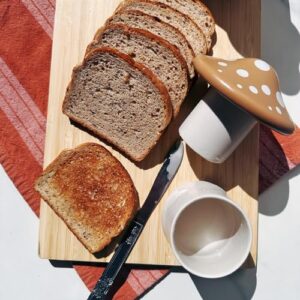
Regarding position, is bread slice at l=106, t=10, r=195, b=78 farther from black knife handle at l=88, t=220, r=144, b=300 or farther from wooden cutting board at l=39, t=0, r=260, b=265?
black knife handle at l=88, t=220, r=144, b=300

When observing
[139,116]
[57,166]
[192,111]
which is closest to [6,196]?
[57,166]

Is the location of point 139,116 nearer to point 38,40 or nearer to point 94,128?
point 94,128

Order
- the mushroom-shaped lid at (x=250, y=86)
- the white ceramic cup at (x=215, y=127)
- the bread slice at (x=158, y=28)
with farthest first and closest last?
the bread slice at (x=158, y=28), the white ceramic cup at (x=215, y=127), the mushroom-shaped lid at (x=250, y=86)

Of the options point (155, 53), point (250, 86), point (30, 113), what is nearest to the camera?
point (250, 86)

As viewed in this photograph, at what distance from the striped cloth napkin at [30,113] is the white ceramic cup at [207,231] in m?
0.18

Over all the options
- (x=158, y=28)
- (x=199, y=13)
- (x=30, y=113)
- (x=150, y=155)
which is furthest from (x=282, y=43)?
(x=30, y=113)

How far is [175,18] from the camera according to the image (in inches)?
53.6

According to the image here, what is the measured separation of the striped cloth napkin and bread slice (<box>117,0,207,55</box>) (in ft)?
0.86

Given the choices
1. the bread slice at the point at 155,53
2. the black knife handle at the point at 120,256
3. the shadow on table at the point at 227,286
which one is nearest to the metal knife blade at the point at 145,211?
the black knife handle at the point at 120,256

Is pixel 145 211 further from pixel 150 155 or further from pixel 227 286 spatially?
pixel 227 286

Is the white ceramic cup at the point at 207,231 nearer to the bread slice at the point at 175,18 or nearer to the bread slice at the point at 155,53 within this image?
the bread slice at the point at 155,53

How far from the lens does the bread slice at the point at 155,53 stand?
1308mm

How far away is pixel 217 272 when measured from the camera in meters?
1.27

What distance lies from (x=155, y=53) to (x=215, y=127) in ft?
0.83
